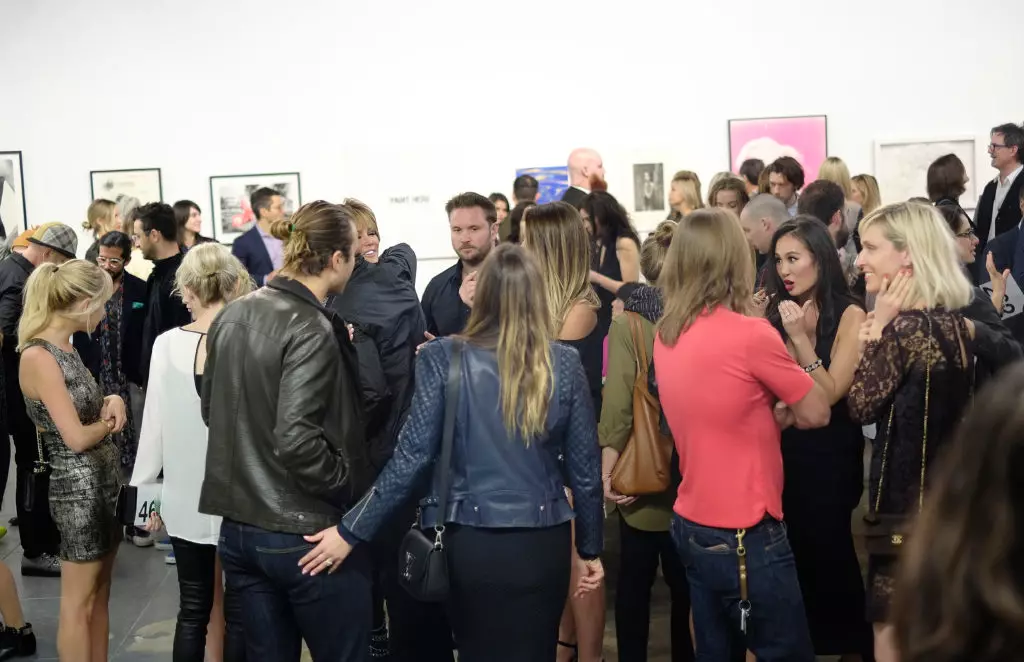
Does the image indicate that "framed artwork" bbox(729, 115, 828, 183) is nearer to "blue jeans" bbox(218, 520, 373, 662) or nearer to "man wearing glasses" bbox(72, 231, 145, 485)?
"man wearing glasses" bbox(72, 231, 145, 485)

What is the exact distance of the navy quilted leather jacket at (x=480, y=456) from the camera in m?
2.74

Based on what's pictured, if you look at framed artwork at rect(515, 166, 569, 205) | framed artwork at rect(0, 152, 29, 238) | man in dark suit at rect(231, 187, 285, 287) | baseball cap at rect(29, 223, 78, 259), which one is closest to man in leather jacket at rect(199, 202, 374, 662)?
baseball cap at rect(29, 223, 78, 259)

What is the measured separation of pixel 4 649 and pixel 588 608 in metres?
2.60

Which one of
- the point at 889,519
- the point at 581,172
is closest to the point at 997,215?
the point at 581,172

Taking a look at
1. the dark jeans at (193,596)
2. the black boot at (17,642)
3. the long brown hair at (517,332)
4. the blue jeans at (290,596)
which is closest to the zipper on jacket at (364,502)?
the blue jeans at (290,596)

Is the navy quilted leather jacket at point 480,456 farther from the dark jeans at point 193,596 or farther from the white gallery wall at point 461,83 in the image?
the white gallery wall at point 461,83

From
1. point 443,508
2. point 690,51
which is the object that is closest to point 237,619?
point 443,508

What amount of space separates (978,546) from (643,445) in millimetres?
2455

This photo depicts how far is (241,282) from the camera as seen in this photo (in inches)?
158

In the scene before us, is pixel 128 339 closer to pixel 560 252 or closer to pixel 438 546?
pixel 560 252

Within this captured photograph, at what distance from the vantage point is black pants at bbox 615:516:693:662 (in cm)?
370

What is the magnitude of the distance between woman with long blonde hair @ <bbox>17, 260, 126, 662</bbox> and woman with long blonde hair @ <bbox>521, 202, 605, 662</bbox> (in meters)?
1.65

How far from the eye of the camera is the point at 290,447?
2816 millimetres

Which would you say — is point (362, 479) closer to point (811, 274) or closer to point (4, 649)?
point (811, 274)
